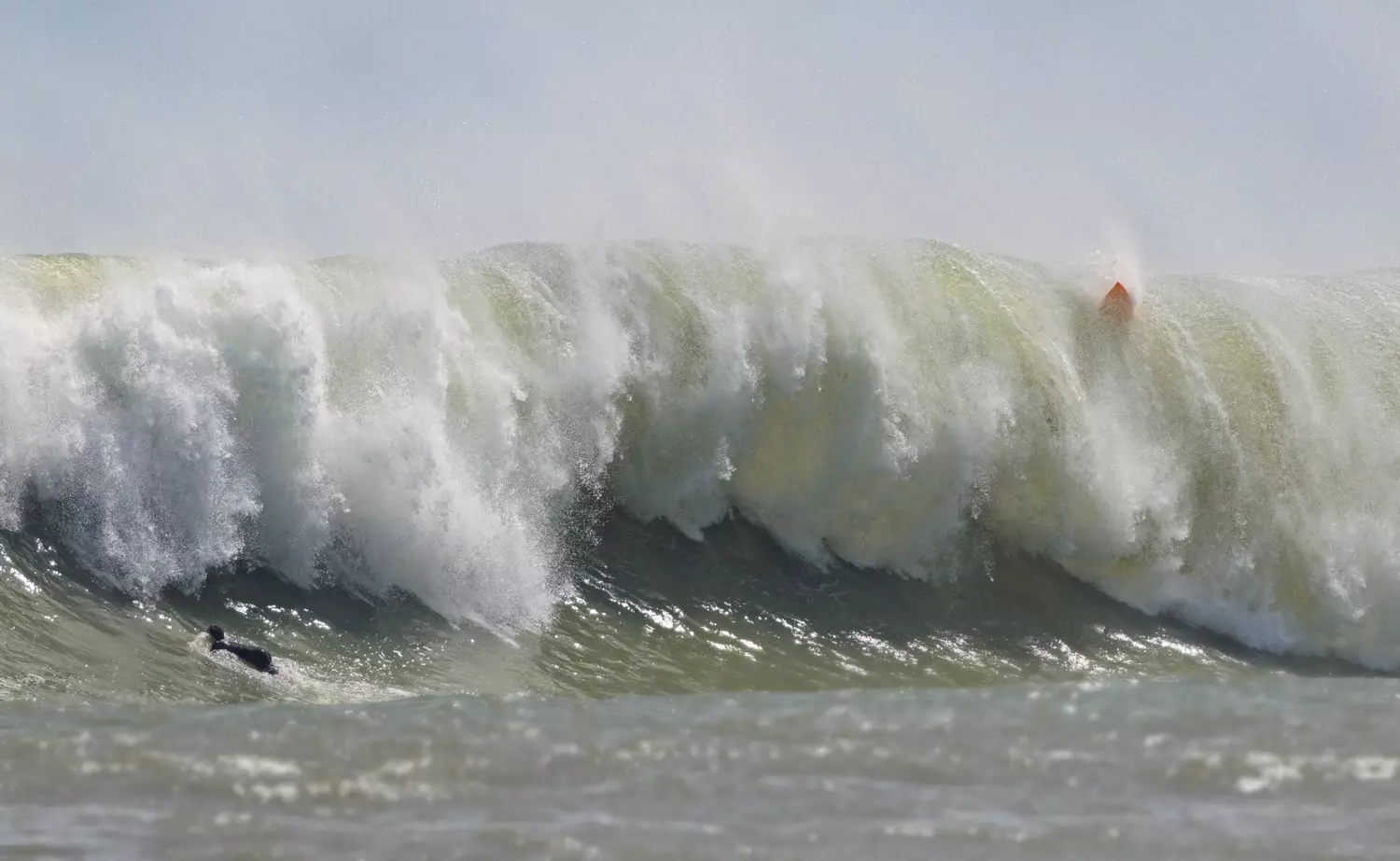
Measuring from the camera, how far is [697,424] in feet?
47.9

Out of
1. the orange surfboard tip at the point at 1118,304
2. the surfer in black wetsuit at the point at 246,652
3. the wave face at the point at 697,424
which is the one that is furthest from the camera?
the orange surfboard tip at the point at 1118,304

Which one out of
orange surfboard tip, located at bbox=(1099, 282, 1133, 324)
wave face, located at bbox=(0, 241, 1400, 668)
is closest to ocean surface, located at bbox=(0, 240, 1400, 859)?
wave face, located at bbox=(0, 241, 1400, 668)

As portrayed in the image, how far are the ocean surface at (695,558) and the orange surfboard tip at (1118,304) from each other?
153mm

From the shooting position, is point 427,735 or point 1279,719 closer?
point 427,735

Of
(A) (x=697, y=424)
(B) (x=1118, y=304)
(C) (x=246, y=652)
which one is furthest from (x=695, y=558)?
(B) (x=1118, y=304)

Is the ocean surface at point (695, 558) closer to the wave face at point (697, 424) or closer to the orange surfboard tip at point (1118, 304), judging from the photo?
the wave face at point (697, 424)

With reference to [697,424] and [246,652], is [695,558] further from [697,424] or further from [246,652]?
[246,652]

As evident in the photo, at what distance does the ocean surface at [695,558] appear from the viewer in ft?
21.7

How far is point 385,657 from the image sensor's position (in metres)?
10.9

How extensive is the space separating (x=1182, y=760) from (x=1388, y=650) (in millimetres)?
9198

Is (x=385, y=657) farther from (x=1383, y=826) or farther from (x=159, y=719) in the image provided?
(x=1383, y=826)

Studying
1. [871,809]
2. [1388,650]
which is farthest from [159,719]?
[1388,650]

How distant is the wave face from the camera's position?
12.2 meters

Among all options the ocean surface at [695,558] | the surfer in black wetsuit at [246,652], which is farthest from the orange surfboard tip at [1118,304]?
the surfer in black wetsuit at [246,652]
